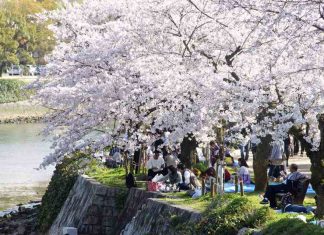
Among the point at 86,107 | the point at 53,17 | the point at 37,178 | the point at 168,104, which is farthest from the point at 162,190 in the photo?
the point at 37,178

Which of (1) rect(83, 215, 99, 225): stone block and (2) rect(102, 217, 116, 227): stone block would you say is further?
A: (1) rect(83, 215, 99, 225): stone block

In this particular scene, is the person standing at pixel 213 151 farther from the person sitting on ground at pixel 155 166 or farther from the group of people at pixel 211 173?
the person sitting on ground at pixel 155 166

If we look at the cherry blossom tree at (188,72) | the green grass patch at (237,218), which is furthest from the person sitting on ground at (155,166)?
the green grass patch at (237,218)

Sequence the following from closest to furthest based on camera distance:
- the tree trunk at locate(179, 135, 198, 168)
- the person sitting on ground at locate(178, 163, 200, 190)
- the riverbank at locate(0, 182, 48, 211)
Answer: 1. the person sitting on ground at locate(178, 163, 200, 190)
2. the tree trunk at locate(179, 135, 198, 168)
3. the riverbank at locate(0, 182, 48, 211)

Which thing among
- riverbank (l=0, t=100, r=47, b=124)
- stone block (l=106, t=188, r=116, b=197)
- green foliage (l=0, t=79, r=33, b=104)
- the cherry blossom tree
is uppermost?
green foliage (l=0, t=79, r=33, b=104)

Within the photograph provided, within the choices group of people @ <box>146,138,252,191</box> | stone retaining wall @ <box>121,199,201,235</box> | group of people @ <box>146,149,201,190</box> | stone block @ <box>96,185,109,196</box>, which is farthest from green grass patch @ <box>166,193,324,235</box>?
stone block @ <box>96,185,109,196</box>

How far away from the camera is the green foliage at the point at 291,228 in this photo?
29.1 feet

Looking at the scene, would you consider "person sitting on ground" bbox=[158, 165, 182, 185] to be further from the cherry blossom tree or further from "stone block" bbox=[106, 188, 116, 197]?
"stone block" bbox=[106, 188, 116, 197]

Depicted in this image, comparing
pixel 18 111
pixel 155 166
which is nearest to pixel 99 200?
pixel 155 166

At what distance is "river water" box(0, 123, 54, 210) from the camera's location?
2973 centimetres

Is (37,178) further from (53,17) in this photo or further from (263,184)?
(263,184)

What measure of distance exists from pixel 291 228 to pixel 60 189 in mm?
12620

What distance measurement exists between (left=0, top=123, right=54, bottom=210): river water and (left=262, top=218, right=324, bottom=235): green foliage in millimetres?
13462

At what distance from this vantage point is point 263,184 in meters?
15.8
